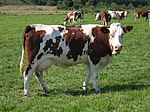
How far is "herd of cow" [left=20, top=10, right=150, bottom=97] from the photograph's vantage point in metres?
9.73

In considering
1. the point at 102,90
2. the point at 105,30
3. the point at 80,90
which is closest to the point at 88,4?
the point at 105,30

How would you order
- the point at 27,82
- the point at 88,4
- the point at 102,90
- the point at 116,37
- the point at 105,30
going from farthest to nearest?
the point at 88,4
the point at 105,30
the point at 102,90
the point at 116,37
the point at 27,82

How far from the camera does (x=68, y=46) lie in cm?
1004

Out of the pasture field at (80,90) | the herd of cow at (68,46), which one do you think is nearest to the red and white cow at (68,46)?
the herd of cow at (68,46)

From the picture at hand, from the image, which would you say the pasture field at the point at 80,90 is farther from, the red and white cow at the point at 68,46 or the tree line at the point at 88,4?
the tree line at the point at 88,4

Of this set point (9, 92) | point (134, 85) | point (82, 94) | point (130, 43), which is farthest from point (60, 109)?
point (130, 43)

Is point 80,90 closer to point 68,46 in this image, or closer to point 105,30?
point 68,46

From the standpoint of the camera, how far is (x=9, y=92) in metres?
10.1

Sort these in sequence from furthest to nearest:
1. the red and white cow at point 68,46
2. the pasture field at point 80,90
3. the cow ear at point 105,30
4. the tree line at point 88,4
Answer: the tree line at point 88,4, the cow ear at point 105,30, the red and white cow at point 68,46, the pasture field at point 80,90

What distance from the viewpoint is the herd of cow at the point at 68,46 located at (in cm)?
973

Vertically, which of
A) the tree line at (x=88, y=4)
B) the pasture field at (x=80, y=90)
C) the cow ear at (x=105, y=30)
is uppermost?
the cow ear at (x=105, y=30)

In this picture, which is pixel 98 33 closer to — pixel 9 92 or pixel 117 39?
pixel 117 39

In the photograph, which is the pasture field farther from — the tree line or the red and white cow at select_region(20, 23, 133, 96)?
the tree line

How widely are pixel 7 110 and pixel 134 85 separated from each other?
14.2 ft
